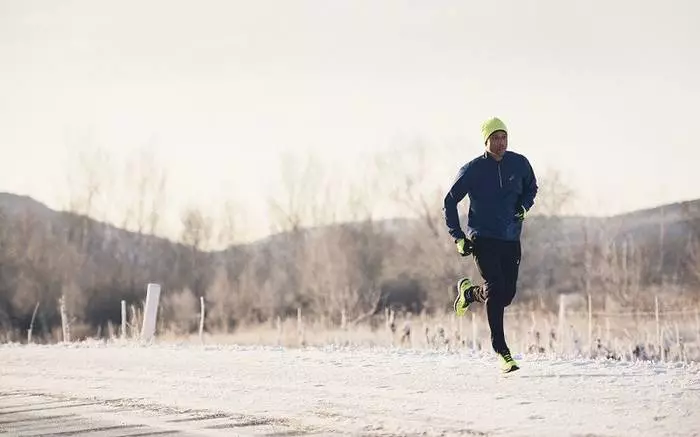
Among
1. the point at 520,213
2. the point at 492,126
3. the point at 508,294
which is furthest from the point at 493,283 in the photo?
the point at 492,126

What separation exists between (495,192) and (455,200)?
0.33 m

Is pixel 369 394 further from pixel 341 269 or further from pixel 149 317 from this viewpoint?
pixel 341 269

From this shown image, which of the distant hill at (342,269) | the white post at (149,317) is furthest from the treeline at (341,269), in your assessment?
the white post at (149,317)

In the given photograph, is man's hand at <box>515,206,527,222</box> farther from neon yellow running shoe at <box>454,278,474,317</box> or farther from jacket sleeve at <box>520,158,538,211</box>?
neon yellow running shoe at <box>454,278,474,317</box>

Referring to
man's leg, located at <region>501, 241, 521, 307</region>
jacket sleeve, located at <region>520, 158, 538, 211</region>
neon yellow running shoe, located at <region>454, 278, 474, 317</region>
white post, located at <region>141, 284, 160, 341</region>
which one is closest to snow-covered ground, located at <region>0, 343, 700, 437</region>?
neon yellow running shoe, located at <region>454, 278, 474, 317</region>

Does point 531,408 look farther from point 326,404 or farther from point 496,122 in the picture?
point 496,122

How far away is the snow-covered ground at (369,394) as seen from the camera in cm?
461

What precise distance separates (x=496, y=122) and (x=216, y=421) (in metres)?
3.13

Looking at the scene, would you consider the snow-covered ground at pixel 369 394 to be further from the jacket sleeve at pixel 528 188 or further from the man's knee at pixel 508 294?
the jacket sleeve at pixel 528 188

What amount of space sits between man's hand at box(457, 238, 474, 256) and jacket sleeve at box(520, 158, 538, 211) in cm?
54

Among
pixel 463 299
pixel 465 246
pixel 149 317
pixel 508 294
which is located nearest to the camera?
pixel 465 246

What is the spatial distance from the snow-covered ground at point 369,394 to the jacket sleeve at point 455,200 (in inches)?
46.9

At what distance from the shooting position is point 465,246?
6305mm

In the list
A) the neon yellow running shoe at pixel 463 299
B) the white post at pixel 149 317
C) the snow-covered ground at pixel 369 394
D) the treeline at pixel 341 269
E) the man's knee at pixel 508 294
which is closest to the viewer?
the snow-covered ground at pixel 369 394
